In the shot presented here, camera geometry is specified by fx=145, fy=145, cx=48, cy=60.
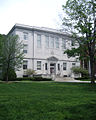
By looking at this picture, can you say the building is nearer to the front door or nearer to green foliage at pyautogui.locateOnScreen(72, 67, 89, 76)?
the front door

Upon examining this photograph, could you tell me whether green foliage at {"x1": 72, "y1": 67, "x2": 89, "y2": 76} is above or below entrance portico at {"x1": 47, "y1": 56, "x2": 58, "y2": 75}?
below

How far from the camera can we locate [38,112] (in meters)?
4.84

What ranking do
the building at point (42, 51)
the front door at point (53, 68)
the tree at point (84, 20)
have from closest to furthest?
the tree at point (84, 20), the building at point (42, 51), the front door at point (53, 68)

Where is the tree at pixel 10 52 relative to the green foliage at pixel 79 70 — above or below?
above

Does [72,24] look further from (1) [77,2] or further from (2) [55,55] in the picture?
(2) [55,55]

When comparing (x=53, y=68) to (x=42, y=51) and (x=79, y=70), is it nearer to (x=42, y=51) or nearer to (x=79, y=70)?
(x=42, y=51)

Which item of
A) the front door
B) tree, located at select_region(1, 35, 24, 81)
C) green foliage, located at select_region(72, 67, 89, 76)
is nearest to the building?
the front door

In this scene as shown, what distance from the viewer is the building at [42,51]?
111 ft

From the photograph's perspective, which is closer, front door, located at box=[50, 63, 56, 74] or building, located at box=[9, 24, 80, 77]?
building, located at box=[9, 24, 80, 77]

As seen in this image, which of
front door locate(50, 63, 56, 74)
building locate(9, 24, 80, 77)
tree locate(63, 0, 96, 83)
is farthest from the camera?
front door locate(50, 63, 56, 74)

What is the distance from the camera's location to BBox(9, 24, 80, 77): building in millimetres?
33812

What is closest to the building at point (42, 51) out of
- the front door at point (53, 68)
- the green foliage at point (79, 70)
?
the front door at point (53, 68)

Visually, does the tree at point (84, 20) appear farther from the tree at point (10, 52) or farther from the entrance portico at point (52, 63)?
the entrance portico at point (52, 63)

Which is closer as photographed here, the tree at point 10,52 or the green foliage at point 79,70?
the tree at point 10,52
